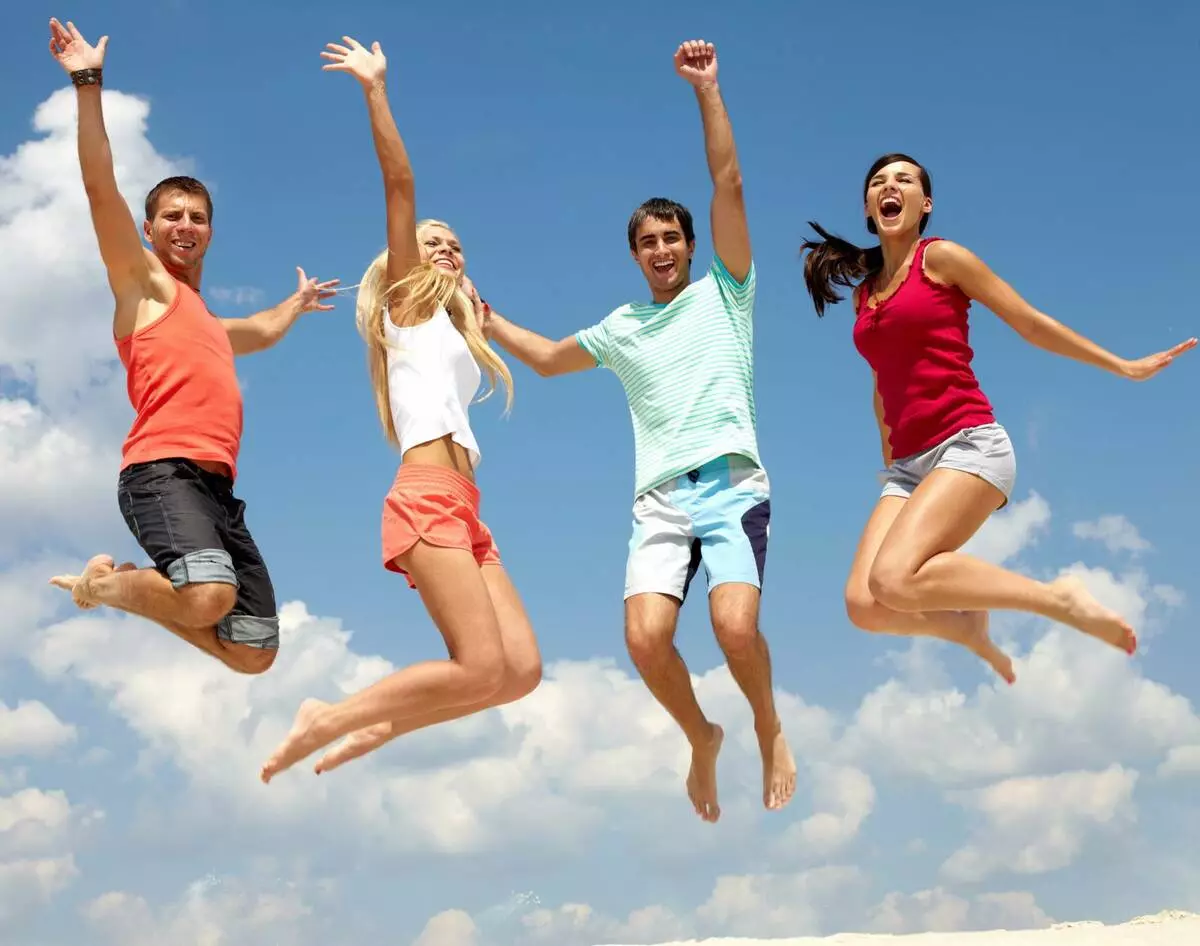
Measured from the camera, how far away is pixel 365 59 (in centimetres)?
877

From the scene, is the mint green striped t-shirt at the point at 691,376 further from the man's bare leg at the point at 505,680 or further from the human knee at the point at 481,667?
the human knee at the point at 481,667

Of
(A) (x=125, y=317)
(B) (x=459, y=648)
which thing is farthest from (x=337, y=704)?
(A) (x=125, y=317)

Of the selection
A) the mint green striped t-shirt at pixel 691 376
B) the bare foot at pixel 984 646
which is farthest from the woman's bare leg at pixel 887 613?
the mint green striped t-shirt at pixel 691 376

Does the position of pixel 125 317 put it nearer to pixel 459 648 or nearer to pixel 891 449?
pixel 459 648

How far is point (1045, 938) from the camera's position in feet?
30.8

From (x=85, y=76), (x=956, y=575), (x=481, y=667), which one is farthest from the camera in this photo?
(x=85, y=76)

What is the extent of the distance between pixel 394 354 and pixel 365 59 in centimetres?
193

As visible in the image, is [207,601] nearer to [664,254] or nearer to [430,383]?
[430,383]

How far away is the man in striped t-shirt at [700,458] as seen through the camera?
8.61m

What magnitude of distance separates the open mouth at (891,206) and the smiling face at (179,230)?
179 inches

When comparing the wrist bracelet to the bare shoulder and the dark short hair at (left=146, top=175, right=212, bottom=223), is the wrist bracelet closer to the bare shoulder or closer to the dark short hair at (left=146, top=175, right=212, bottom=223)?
the dark short hair at (left=146, top=175, right=212, bottom=223)

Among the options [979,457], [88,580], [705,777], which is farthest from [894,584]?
[88,580]

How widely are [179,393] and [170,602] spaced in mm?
1298

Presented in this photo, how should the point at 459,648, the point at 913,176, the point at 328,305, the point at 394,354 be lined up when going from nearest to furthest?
the point at 459,648, the point at 394,354, the point at 913,176, the point at 328,305
